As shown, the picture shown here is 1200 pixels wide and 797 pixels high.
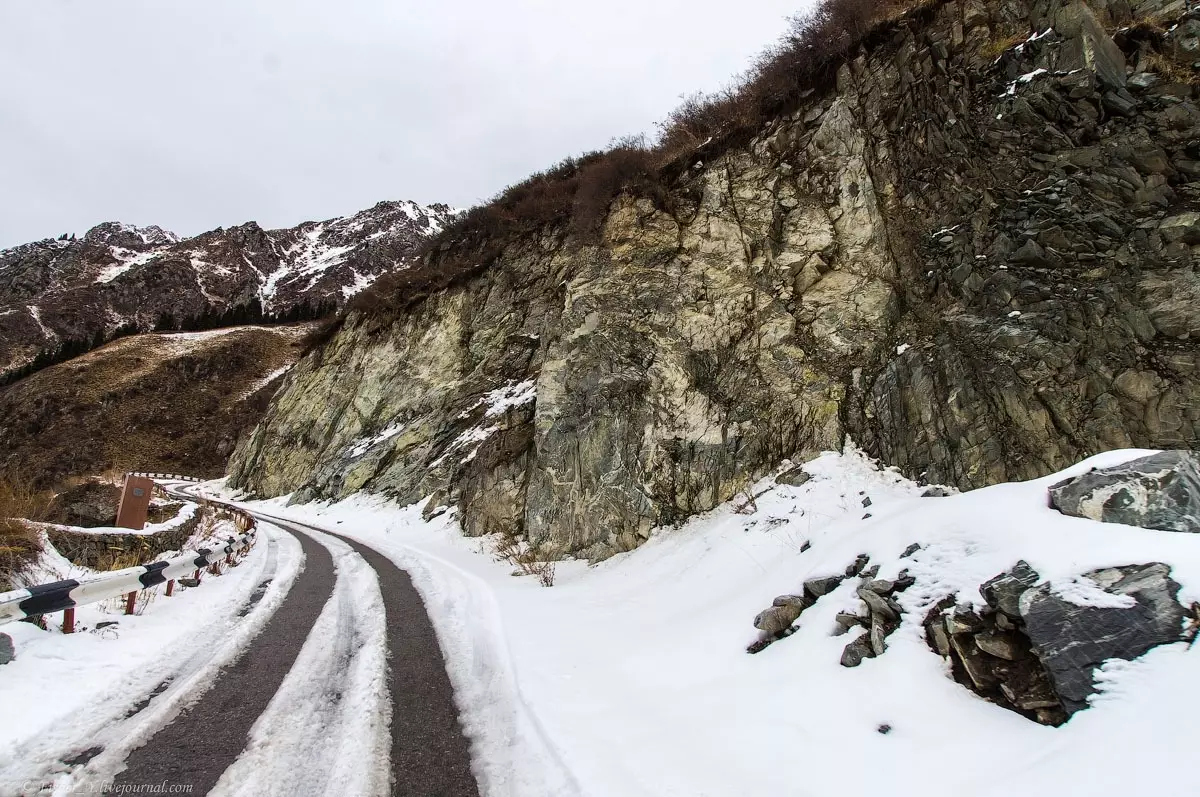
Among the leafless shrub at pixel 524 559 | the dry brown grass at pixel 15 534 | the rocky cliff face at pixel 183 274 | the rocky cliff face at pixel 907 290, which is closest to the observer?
the dry brown grass at pixel 15 534

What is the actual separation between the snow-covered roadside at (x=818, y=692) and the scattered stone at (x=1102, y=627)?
10 centimetres

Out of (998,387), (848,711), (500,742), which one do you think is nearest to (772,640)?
(848,711)

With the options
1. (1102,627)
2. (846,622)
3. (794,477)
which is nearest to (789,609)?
(846,622)

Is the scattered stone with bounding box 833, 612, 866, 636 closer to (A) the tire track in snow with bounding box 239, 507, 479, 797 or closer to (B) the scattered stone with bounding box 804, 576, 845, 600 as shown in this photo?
(B) the scattered stone with bounding box 804, 576, 845, 600

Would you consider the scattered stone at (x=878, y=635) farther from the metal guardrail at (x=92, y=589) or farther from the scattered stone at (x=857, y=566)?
the metal guardrail at (x=92, y=589)

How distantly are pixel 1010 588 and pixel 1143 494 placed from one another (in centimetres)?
139

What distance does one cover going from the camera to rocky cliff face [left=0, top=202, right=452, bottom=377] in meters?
86.4

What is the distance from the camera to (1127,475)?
4.14 meters

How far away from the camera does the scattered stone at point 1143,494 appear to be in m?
3.87

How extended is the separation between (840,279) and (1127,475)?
978 cm

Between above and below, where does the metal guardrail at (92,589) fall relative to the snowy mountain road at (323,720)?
above

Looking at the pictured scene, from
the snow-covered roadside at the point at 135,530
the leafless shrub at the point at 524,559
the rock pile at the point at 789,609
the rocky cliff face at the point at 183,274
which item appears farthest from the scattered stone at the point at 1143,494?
the rocky cliff face at the point at 183,274

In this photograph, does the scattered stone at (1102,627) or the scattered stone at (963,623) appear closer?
the scattered stone at (1102,627)

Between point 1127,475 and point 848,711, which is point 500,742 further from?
point 1127,475
